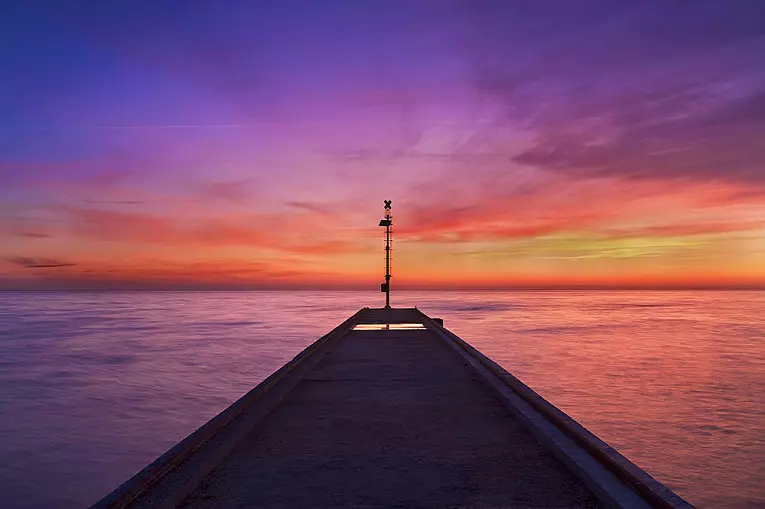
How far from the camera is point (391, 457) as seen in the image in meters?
6.10

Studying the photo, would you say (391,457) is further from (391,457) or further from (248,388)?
(248,388)

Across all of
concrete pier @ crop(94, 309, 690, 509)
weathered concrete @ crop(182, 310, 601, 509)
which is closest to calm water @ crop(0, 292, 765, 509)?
concrete pier @ crop(94, 309, 690, 509)

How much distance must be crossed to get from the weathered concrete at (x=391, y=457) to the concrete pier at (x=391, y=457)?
17mm

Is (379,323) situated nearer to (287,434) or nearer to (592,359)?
(592,359)

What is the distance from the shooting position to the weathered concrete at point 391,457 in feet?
16.3

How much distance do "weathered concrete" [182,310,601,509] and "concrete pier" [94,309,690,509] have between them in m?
0.02

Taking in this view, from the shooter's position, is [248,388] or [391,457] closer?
[391,457]

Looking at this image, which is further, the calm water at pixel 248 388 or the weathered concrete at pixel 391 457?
the calm water at pixel 248 388

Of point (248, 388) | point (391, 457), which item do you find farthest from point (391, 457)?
point (248, 388)

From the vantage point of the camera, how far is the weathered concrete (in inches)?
196

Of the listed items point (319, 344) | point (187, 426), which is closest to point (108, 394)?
point (187, 426)

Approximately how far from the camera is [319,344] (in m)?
17.2

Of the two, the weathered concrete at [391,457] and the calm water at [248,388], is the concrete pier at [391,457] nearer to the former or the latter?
the weathered concrete at [391,457]

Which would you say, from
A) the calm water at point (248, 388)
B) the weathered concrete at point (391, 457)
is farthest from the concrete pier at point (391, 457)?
the calm water at point (248, 388)
